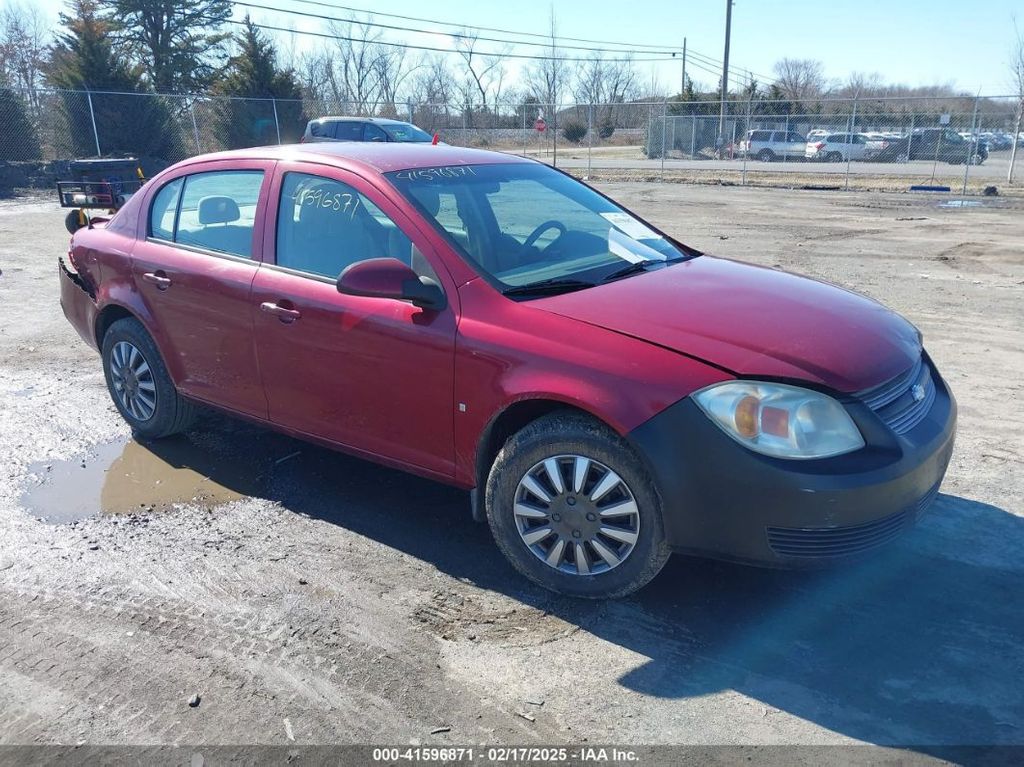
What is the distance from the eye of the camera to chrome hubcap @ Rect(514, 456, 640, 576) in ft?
10.6

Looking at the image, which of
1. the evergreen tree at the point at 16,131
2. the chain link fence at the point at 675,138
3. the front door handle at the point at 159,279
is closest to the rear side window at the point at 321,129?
the chain link fence at the point at 675,138

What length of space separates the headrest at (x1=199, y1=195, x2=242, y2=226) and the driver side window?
0.44 metres

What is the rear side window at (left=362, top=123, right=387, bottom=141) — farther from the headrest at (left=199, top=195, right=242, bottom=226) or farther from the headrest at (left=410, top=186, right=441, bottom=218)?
the headrest at (left=410, top=186, right=441, bottom=218)

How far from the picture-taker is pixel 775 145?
115 feet

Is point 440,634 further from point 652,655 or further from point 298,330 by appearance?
point 298,330

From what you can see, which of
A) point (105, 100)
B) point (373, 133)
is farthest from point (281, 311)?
point (105, 100)

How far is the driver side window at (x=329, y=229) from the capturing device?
392 centimetres

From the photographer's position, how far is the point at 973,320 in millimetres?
7781

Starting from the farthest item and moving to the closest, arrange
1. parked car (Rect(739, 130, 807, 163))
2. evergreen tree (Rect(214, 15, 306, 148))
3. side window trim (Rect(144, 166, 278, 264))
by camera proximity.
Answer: parked car (Rect(739, 130, 807, 163))
evergreen tree (Rect(214, 15, 306, 148))
side window trim (Rect(144, 166, 278, 264))

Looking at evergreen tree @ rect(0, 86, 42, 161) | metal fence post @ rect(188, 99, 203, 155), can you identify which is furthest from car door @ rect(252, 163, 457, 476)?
evergreen tree @ rect(0, 86, 42, 161)

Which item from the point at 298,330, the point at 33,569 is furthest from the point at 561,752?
the point at 33,569

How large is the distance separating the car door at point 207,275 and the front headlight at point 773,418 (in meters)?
2.50

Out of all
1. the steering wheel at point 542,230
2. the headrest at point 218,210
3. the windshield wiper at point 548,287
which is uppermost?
the headrest at point 218,210

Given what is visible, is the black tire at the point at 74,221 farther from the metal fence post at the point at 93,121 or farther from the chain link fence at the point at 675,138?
the metal fence post at the point at 93,121
